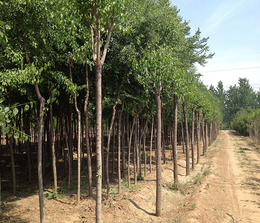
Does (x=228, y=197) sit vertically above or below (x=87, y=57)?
below

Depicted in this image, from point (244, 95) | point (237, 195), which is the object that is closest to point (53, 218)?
point (237, 195)

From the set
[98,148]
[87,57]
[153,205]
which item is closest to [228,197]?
[153,205]

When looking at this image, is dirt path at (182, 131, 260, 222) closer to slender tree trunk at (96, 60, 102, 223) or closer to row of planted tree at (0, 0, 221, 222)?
row of planted tree at (0, 0, 221, 222)

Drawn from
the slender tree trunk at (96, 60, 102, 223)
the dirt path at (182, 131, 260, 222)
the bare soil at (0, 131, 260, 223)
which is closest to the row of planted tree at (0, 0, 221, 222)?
the slender tree trunk at (96, 60, 102, 223)

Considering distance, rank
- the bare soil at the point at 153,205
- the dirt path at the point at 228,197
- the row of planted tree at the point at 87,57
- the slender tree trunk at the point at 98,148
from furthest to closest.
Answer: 1. the dirt path at the point at 228,197
2. the bare soil at the point at 153,205
3. the row of planted tree at the point at 87,57
4. the slender tree trunk at the point at 98,148

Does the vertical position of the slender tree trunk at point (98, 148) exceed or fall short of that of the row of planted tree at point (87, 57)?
it falls short

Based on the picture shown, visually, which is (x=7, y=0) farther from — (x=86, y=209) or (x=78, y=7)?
(x=86, y=209)

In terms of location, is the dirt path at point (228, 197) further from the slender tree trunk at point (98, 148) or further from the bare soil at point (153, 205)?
the slender tree trunk at point (98, 148)

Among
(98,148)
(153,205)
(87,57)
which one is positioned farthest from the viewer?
(153,205)

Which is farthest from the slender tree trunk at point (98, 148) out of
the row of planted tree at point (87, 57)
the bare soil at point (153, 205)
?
the bare soil at point (153, 205)

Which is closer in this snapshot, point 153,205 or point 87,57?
point 87,57

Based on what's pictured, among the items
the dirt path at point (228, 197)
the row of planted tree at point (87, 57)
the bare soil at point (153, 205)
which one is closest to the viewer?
the row of planted tree at point (87, 57)

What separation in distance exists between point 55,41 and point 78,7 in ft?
7.37

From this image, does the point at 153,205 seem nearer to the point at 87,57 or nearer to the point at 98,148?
the point at 98,148
